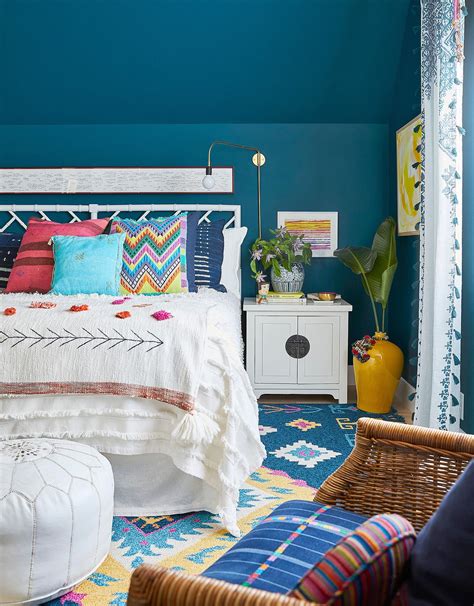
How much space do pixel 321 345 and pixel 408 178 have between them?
1.19 meters

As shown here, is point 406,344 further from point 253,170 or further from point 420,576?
point 420,576

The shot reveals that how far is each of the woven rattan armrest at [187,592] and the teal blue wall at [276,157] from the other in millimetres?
3820

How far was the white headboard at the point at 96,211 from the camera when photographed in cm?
450

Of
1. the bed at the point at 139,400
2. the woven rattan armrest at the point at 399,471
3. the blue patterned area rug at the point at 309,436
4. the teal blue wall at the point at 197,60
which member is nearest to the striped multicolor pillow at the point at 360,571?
the woven rattan armrest at the point at 399,471

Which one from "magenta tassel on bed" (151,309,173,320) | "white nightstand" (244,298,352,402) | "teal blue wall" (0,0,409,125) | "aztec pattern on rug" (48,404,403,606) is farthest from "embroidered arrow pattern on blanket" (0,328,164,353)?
"teal blue wall" (0,0,409,125)

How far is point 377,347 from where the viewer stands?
3816 millimetres

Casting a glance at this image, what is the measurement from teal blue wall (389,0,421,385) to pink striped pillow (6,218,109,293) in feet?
6.46

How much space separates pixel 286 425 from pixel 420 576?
2.61 m

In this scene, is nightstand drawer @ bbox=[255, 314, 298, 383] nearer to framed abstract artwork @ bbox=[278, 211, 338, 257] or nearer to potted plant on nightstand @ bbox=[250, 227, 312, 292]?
potted plant on nightstand @ bbox=[250, 227, 312, 292]

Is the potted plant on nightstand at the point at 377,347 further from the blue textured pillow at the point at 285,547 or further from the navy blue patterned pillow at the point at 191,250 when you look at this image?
the blue textured pillow at the point at 285,547

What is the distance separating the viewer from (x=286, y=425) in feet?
11.5

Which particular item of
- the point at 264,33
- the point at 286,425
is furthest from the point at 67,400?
the point at 264,33

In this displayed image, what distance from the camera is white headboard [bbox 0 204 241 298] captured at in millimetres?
4504

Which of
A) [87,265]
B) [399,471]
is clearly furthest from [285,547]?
[87,265]
